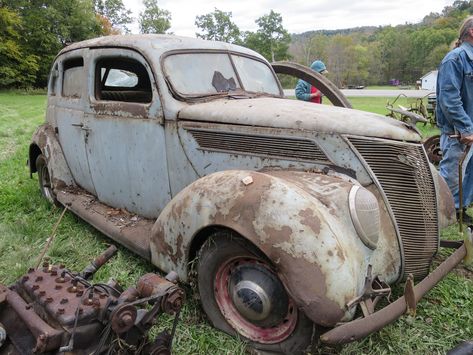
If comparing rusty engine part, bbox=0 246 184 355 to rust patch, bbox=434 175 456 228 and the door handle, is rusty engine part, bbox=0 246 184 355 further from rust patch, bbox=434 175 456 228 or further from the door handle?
rust patch, bbox=434 175 456 228

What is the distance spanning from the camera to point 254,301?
226 centimetres

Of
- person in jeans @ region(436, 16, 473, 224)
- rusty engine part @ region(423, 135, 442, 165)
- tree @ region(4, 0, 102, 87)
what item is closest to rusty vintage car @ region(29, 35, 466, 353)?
person in jeans @ region(436, 16, 473, 224)

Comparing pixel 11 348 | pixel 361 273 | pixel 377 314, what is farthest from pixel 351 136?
pixel 11 348

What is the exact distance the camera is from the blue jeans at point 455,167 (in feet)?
13.3

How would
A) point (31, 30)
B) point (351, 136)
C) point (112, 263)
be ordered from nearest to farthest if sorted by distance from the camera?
point (351, 136), point (112, 263), point (31, 30)

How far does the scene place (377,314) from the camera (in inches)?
77.9

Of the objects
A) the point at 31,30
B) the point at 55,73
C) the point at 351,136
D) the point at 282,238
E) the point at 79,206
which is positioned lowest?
the point at 79,206

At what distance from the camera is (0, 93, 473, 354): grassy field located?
8.00 ft

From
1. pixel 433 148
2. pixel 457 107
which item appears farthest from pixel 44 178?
pixel 433 148

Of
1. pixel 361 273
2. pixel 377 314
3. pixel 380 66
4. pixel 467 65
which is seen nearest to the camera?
pixel 377 314

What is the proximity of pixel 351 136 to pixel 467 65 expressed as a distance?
2280mm

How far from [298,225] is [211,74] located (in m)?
1.90

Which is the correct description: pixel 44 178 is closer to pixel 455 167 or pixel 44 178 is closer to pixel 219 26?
pixel 455 167

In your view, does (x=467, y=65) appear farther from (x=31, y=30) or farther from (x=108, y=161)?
(x=31, y=30)
